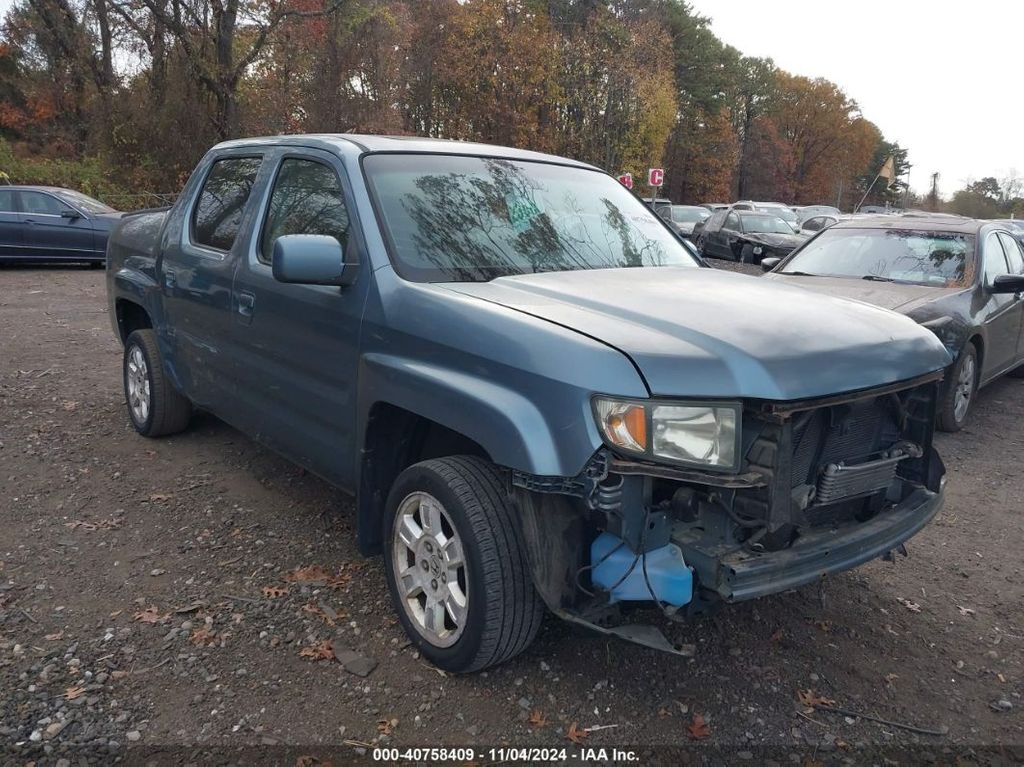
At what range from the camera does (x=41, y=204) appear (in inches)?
581

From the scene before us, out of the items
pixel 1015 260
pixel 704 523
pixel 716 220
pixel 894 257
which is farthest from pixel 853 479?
pixel 716 220

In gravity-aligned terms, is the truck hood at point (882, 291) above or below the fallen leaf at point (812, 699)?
above

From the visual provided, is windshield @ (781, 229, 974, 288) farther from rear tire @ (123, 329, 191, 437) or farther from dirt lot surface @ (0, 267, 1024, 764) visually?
rear tire @ (123, 329, 191, 437)

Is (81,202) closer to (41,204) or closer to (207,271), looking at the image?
(41,204)

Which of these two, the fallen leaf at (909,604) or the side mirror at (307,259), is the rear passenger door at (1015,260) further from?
the side mirror at (307,259)

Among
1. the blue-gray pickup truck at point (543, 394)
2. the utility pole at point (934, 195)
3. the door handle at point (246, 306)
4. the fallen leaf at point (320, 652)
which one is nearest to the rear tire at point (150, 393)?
the blue-gray pickup truck at point (543, 394)

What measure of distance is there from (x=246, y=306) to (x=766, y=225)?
57.1ft

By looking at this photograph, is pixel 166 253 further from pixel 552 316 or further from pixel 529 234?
pixel 552 316

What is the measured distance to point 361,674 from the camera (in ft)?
9.85

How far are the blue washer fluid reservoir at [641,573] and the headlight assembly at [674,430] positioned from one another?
1.05 feet

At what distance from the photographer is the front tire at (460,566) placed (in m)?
2.72

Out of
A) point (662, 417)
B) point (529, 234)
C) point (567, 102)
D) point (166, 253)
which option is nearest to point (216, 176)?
point (166, 253)

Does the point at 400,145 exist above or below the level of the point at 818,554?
above

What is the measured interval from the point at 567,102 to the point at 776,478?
3301 centimetres
